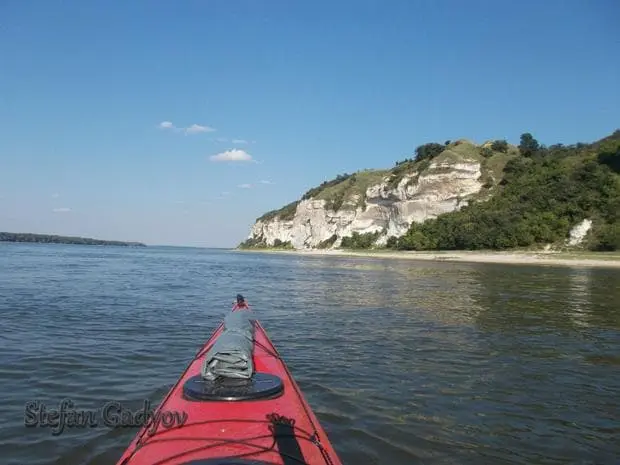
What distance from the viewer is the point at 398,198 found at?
102m

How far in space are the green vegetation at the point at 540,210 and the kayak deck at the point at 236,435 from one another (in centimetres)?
5921

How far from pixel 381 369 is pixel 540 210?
227 ft

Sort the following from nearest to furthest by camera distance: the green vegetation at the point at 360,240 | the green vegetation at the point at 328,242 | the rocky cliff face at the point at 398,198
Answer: the rocky cliff face at the point at 398,198 → the green vegetation at the point at 360,240 → the green vegetation at the point at 328,242

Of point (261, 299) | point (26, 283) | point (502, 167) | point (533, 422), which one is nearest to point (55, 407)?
point (533, 422)

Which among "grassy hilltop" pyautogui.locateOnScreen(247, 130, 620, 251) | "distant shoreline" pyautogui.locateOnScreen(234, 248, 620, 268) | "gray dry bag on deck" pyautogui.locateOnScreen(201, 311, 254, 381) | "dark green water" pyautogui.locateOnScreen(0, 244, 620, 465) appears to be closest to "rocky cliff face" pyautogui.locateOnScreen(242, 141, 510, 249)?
"grassy hilltop" pyautogui.locateOnScreen(247, 130, 620, 251)

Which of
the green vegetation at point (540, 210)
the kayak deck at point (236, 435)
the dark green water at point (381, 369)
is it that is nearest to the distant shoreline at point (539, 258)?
the green vegetation at point (540, 210)

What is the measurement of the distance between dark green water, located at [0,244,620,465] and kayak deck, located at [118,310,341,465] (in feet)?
3.86

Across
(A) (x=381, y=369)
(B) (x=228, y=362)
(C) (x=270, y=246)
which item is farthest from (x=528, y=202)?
(C) (x=270, y=246)

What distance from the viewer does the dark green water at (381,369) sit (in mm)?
5859

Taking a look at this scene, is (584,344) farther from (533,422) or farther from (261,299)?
(261,299)

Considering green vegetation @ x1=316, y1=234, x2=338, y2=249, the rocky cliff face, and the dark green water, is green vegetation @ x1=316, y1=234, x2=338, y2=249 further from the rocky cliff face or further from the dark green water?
the dark green water

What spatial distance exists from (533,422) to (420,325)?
7.27 m

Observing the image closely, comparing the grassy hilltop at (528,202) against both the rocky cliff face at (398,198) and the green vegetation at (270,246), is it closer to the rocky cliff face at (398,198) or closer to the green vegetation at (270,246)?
the rocky cliff face at (398,198)

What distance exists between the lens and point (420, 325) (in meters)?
14.0
